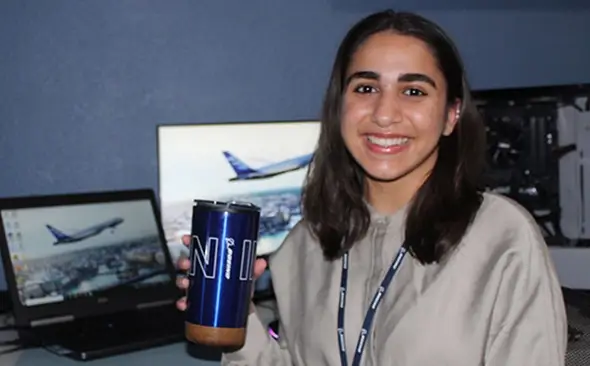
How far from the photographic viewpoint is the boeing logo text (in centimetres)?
118

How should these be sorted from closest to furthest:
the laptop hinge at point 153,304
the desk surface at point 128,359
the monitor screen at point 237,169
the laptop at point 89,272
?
1. the desk surface at point 128,359
2. the laptop at point 89,272
3. the laptop hinge at point 153,304
4. the monitor screen at point 237,169

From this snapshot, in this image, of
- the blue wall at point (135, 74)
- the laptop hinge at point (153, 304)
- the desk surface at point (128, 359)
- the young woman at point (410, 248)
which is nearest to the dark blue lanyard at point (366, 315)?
the young woman at point (410, 248)

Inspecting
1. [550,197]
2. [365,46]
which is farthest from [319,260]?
[550,197]

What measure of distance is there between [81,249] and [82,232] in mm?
36

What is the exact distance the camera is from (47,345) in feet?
5.37

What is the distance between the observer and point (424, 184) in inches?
52.0

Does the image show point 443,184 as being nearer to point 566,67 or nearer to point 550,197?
point 550,197

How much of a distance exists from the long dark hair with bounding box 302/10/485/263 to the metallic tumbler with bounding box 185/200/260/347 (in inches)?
8.5

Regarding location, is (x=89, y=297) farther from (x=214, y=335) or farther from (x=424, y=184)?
(x=424, y=184)

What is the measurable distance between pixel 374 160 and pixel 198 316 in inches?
13.5

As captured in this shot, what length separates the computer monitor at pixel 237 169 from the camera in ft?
6.35

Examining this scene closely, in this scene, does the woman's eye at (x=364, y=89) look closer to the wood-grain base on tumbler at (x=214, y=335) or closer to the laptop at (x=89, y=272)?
the wood-grain base on tumbler at (x=214, y=335)

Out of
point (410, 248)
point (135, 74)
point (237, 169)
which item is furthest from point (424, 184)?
point (135, 74)

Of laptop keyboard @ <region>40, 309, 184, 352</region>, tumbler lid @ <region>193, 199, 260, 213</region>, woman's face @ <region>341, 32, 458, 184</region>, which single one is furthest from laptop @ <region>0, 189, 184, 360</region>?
woman's face @ <region>341, 32, 458, 184</region>
